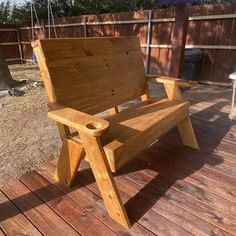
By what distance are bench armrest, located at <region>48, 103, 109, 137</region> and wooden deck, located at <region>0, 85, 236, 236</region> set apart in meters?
0.63

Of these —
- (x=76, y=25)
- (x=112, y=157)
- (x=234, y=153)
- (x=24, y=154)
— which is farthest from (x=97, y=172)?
(x=76, y=25)

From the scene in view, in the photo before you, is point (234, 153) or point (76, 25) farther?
point (76, 25)

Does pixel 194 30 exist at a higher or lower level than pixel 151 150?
higher

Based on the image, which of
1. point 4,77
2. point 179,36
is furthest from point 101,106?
point 4,77

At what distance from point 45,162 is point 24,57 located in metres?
8.89

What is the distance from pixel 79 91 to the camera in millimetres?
1610

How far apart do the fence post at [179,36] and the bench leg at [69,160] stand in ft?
Result: 9.60

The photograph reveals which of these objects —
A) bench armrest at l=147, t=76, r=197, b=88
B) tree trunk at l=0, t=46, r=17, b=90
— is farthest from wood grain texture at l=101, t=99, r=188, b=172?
tree trunk at l=0, t=46, r=17, b=90

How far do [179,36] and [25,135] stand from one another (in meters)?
2.86

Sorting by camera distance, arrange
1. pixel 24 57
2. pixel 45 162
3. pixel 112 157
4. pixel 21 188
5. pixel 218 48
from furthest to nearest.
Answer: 1. pixel 24 57
2. pixel 218 48
3. pixel 45 162
4. pixel 21 188
5. pixel 112 157

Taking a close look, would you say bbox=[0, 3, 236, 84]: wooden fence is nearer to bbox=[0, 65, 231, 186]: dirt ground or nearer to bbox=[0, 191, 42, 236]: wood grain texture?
bbox=[0, 65, 231, 186]: dirt ground

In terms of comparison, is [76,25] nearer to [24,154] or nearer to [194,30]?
[194,30]

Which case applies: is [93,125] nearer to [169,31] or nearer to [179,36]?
[179,36]

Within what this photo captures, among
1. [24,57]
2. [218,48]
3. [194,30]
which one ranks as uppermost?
[194,30]
